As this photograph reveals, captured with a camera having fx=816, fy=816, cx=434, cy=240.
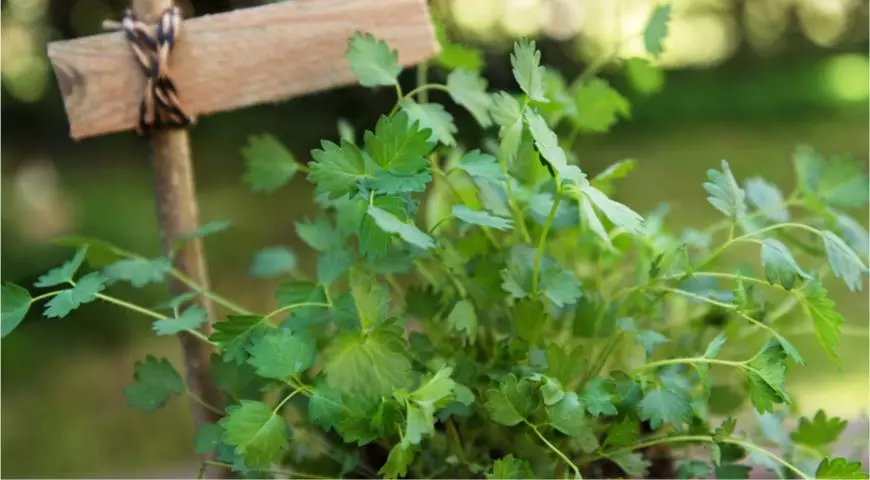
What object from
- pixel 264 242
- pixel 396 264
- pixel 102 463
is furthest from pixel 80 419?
pixel 396 264

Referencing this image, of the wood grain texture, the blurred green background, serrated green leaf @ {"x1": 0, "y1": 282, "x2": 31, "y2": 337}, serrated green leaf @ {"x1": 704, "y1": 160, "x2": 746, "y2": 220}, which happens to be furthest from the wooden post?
the blurred green background

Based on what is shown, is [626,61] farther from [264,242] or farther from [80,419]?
[264,242]

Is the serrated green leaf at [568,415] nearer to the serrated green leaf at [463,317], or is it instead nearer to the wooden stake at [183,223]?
the serrated green leaf at [463,317]

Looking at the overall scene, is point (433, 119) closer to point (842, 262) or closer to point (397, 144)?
point (397, 144)

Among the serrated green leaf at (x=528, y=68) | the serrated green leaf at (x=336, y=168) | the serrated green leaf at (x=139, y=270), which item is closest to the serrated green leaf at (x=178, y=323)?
the serrated green leaf at (x=139, y=270)

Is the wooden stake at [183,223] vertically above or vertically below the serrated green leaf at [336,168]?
below

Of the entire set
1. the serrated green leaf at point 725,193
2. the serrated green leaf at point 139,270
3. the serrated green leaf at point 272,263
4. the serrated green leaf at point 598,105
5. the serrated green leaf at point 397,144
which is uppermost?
the serrated green leaf at point 397,144

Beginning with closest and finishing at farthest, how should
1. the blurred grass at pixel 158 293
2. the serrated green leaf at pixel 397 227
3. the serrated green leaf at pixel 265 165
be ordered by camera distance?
1. the serrated green leaf at pixel 397 227
2. the serrated green leaf at pixel 265 165
3. the blurred grass at pixel 158 293

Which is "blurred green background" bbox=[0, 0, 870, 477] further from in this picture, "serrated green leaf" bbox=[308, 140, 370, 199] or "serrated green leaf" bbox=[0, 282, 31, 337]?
"serrated green leaf" bbox=[308, 140, 370, 199]
